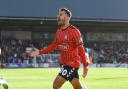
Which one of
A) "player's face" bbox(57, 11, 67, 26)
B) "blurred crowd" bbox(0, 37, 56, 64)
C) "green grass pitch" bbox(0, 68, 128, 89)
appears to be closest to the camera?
"player's face" bbox(57, 11, 67, 26)

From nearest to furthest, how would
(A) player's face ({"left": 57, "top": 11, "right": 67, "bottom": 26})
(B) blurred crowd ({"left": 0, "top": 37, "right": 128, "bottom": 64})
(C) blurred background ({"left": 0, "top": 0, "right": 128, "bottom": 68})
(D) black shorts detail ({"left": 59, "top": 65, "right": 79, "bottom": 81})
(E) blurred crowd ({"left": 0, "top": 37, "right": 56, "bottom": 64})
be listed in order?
(A) player's face ({"left": 57, "top": 11, "right": 67, "bottom": 26}) → (D) black shorts detail ({"left": 59, "top": 65, "right": 79, "bottom": 81}) → (E) blurred crowd ({"left": 0, "top": 37, "right": 56, "bottom": 64}) → (B) blurred crowd ({"left": 0, "top": 37, "right": 128, "bottom": 64}) → (C) blurred background ({"left": 0, "top": 0, "right": 128, "bottom": 68})

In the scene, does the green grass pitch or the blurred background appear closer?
the green grass pitch

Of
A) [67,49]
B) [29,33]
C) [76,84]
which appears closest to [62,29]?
[67,49]

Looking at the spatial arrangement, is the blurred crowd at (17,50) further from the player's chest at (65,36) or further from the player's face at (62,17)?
the player's face at (62,17)

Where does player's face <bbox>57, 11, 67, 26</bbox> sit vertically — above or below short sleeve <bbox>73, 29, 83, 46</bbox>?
above

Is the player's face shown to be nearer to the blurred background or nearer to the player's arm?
the player's arm

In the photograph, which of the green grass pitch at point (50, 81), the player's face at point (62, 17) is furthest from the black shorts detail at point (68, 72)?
the green grass pitch at point (50, 81)

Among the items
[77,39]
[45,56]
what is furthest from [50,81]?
[45,56]

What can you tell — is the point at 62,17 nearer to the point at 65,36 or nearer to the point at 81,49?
the point at 65,36

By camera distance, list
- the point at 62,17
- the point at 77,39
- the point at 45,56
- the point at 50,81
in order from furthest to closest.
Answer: the point at 45,56
the point at 50,81
the point at 77,39
the point at 62,17

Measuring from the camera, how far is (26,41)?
5925cm

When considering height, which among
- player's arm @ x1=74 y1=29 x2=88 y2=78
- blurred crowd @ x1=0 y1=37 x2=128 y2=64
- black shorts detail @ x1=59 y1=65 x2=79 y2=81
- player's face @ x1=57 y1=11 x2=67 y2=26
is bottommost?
blurred crowd @ x1=0 y1=37 x2=128 y2=64

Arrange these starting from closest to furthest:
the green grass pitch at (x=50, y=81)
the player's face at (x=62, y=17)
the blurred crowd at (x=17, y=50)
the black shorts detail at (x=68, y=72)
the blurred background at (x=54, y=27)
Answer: the player's face at (x=62, y=17) → the black shorts detail at (x=68, y=72) → the green grass pitch at (x=50, y=81) → the blurred crowd at (x=17, y=50) → the blurred background at (x=54, y=27)

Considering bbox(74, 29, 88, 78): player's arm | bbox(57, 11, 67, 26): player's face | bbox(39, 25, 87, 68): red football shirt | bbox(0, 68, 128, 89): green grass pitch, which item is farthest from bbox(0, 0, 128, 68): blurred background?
bbox(57, 11, 67, 26): player's face
